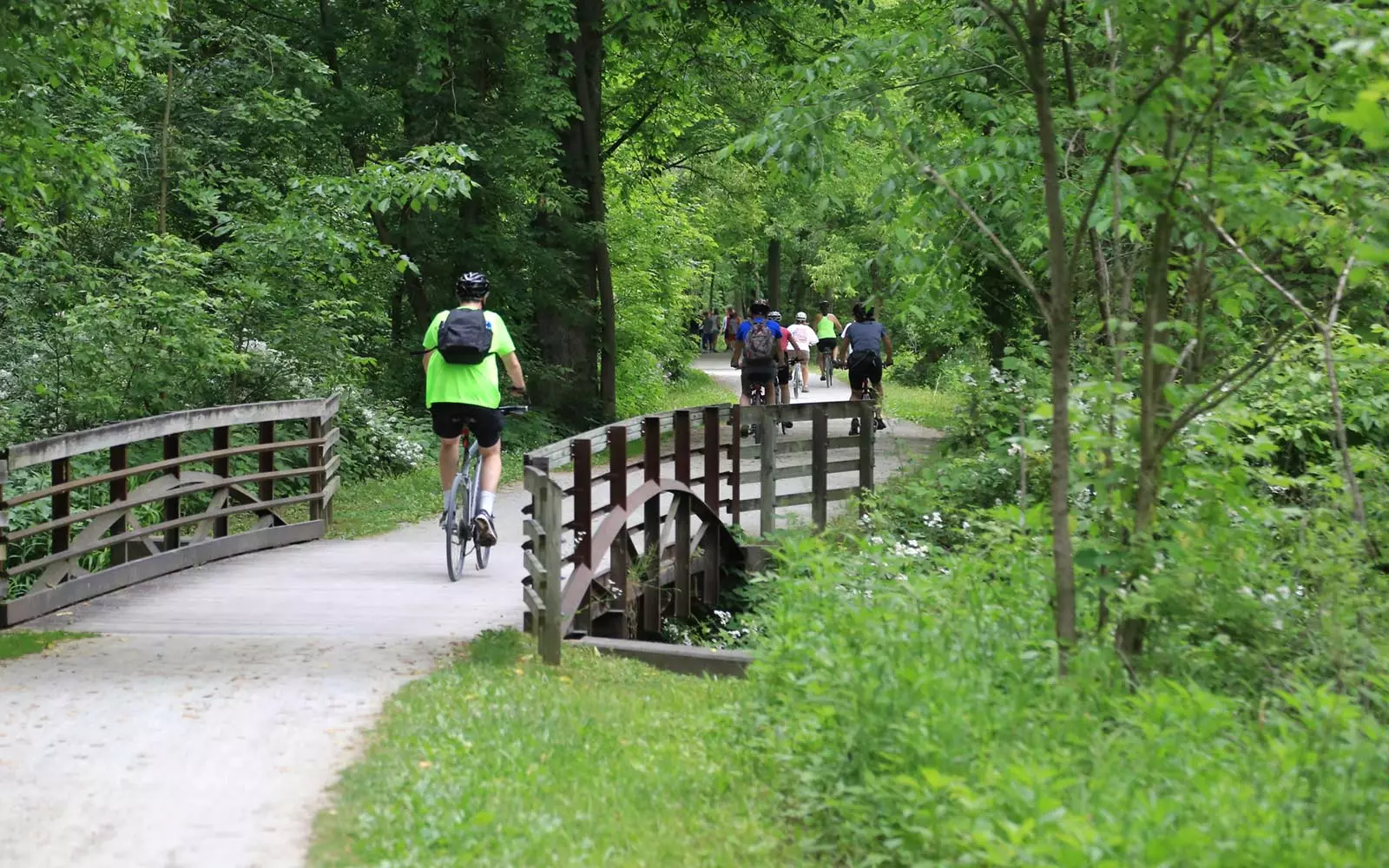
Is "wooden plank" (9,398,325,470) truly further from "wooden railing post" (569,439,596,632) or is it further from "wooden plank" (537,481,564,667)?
"wooden plank" (537,481,564,667)

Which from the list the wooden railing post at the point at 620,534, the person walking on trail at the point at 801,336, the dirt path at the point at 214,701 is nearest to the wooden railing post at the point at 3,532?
the dirt path at the point at 214,701

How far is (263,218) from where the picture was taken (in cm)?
1930

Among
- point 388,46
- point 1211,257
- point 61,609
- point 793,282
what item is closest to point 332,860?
point 1211,257

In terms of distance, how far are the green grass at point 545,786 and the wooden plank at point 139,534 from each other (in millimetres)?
3605

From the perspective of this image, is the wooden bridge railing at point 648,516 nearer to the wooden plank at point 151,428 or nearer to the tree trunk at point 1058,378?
the wooden plank at point 151,428

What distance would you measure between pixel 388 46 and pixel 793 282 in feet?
163

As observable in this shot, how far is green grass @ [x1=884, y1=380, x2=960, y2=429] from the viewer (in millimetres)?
29231

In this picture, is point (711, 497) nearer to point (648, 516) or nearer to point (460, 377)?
point (648, 516)

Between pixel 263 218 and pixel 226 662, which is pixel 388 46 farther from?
pixel 226 662

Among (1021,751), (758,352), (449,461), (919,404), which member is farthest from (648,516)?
(919,404)

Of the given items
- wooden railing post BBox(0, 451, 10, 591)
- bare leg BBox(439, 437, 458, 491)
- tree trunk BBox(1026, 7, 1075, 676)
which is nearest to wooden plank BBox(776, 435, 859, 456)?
bare leg BBox(439, 437, 458, 491)

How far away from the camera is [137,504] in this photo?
1138 cm

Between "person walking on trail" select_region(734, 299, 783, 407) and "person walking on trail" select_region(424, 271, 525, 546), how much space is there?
40.2ft

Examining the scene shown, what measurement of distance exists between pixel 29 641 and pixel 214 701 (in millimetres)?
2137
